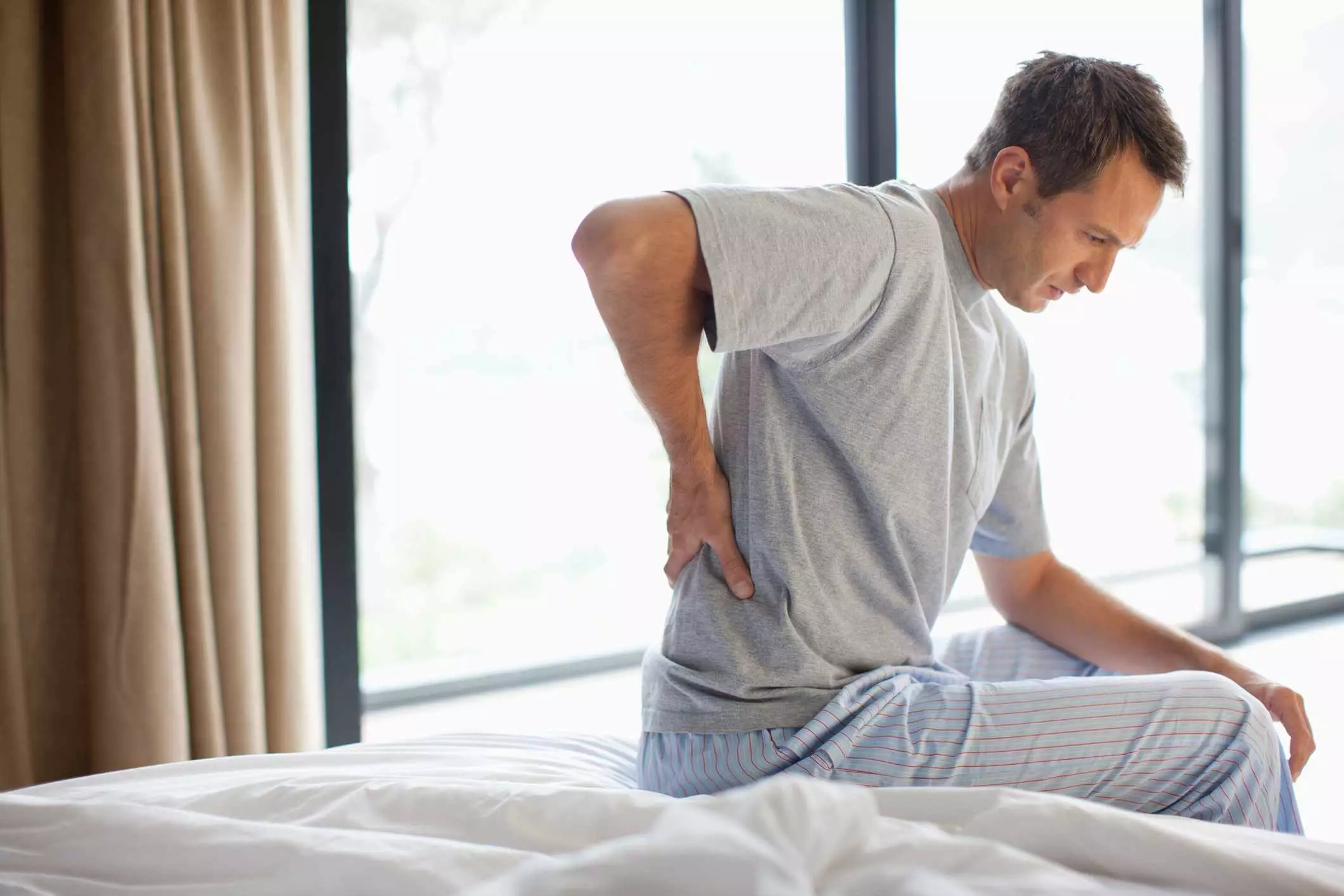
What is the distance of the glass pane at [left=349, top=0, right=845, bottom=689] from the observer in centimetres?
247

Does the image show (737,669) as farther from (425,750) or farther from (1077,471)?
(1077,471)

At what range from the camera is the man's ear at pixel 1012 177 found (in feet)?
3.97

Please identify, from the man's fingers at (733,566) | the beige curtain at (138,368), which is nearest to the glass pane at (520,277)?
the beige curtain at (138,368)

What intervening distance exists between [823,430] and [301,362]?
1.12 meters

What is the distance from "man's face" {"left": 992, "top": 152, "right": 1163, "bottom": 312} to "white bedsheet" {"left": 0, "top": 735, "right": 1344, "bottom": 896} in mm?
686

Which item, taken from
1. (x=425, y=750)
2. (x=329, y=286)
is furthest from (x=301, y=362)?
(x=425, y=750)

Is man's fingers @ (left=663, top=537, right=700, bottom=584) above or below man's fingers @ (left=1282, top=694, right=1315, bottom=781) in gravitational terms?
above

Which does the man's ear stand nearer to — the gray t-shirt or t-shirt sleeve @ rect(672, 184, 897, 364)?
the gray t-shirt

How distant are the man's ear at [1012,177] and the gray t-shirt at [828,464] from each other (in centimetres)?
8

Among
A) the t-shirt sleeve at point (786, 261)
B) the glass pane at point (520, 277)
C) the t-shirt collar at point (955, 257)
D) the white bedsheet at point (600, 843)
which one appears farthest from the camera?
the glass pane at point (520, 277)

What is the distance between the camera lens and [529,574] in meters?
2.75

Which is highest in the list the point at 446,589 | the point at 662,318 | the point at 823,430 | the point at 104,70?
the point at 104,70

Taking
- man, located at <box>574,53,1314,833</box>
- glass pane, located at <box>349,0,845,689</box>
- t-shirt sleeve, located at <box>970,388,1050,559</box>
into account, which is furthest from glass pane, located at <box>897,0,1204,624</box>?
man, located at <box>574,53,1314,833</box>

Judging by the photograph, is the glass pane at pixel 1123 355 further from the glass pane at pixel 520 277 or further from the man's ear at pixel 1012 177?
the man's ear at pixel 1012 177
